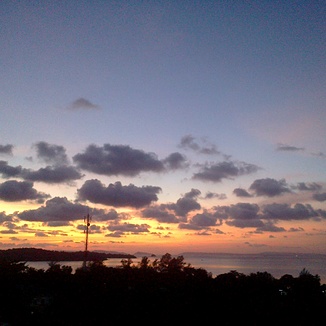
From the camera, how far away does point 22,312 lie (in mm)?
27359

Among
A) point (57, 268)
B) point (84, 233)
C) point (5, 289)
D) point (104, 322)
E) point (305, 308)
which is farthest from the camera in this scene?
point (84, 233)

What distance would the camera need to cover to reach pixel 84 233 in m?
51.4

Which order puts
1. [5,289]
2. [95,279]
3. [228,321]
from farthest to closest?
[95,279] < [5,289] < [228,321]

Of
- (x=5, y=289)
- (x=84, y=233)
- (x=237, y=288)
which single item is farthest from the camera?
(x=84, y=233)

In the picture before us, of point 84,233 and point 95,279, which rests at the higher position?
point 84,233

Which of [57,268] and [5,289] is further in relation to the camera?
[57,268]

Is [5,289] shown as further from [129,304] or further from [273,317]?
[273,317]

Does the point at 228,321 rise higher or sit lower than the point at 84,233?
lower

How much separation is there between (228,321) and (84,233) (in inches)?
1130

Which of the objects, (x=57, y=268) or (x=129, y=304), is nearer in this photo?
(x=129, y=304)

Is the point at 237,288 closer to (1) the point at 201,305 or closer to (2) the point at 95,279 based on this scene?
(1) the point at 201,305

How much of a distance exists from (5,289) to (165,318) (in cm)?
1558

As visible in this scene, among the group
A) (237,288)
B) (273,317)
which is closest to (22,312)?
(273,317)

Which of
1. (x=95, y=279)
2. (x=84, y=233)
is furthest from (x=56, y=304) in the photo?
(x=84, y=233)
